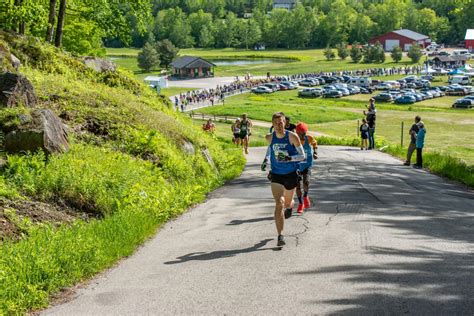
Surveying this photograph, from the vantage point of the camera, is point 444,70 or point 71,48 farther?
point 444,70

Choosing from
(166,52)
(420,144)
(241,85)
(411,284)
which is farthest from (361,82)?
(411,284)

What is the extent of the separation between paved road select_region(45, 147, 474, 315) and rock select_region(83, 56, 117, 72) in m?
9.75

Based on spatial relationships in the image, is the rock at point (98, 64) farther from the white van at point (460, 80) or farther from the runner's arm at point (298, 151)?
the white van at point (460, 80)

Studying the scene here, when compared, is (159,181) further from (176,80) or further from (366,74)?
(366,74)

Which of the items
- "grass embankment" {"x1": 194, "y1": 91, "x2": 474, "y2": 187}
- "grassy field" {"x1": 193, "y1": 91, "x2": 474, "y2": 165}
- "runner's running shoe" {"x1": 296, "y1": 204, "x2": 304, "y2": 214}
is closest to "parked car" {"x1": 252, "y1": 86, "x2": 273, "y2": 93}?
"grass embankment" {"x1": 194, "y1": 91, "x2": 474, "y2": 187}

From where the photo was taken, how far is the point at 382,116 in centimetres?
6256

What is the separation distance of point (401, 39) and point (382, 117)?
10622cm

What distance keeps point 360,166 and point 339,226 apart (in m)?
10.9

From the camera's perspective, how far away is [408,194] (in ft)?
49.3

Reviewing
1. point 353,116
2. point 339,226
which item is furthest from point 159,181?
point 353,116

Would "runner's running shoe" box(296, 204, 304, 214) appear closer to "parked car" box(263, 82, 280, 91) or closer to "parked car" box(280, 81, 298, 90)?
"parked car" box(263, 82, 280, 91)

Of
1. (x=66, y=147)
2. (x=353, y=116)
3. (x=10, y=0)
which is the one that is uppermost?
(x=10, y=0)

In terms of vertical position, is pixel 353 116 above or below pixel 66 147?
below

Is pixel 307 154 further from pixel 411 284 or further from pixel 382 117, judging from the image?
pixel 382 117
